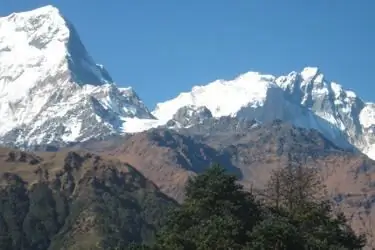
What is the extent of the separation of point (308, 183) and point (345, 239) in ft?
42.3

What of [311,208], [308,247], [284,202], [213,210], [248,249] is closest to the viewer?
[248,249]

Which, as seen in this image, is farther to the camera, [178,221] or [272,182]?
[272,182]

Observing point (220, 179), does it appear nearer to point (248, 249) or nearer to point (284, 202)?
point (284, 202)

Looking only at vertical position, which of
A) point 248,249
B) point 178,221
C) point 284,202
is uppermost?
point 284,202

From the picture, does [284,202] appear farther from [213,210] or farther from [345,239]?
[213,210]

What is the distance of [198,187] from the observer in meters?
142

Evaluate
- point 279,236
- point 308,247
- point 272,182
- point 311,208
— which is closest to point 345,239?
point 311,208

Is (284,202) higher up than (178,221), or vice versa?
(284,202)

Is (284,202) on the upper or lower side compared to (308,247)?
upper

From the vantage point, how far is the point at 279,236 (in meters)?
106

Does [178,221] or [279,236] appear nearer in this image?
[279,236]

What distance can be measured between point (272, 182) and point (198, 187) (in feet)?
67.1

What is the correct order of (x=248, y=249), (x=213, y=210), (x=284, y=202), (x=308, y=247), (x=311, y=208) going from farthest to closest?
(x=284, y=202) → (x=311, y=208) → (x=213, y=210) → (x=308, y=247) → (x=248, y=249)

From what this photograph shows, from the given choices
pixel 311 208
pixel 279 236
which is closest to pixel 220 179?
pixel 311 208
